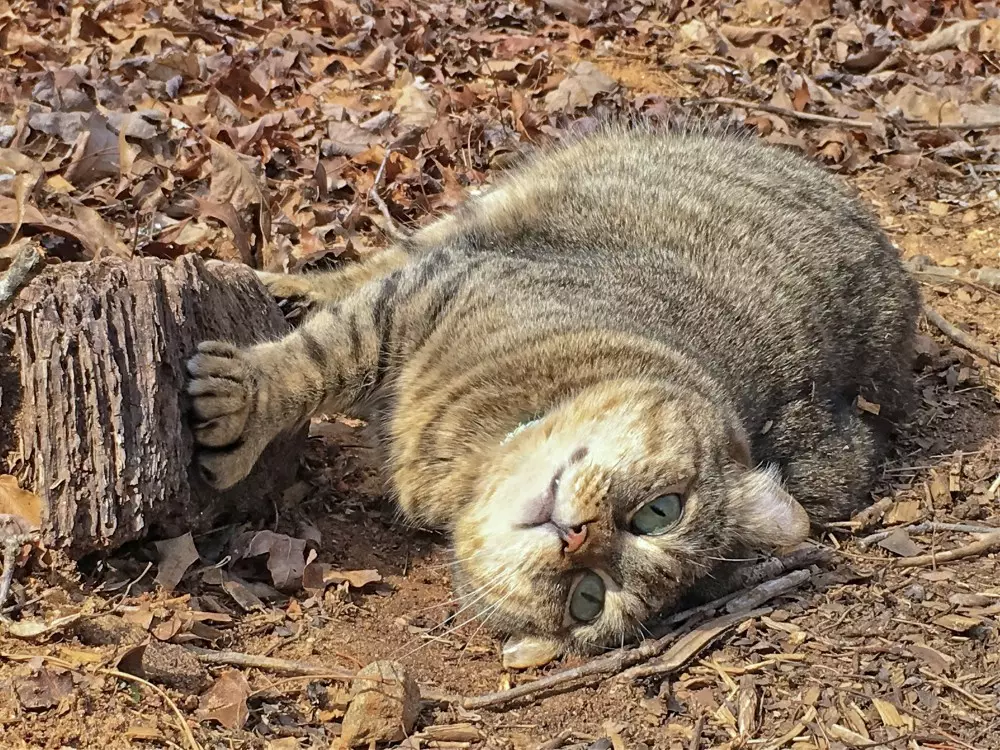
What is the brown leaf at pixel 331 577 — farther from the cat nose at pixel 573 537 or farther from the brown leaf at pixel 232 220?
the brown leaf at pixel 232 220

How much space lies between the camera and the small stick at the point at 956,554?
3533 mm

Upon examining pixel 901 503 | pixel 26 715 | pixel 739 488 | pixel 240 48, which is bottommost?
pixel 901 503

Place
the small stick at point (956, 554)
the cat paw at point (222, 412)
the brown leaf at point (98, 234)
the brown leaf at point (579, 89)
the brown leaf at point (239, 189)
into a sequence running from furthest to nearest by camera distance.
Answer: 1. the brown leaf at point (579, 89)
2. the brown leaf at point (239, 189)
3. the brown leaf at point (98, 234)
4. the small stick at point (956, 554)
5. the cat paw at point (222, 412)

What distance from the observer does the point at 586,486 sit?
300 cm

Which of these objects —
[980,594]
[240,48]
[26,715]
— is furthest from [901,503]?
[240,48]

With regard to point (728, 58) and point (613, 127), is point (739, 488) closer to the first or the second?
point (613, 127)

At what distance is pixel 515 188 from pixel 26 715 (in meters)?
3.41

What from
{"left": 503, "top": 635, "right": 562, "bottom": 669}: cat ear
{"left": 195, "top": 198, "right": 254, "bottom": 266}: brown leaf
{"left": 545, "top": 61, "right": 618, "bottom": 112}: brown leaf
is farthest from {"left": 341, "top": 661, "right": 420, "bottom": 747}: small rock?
{"left": 545, "top": 61, "right": 618, "bottom": 112}: brown leaf

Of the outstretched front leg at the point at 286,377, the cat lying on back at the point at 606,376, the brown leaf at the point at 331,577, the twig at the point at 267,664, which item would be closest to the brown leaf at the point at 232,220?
the cat lying on back at the point at 606,376

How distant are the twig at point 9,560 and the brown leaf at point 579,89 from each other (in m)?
4.84

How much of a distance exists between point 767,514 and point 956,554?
2.55 feet

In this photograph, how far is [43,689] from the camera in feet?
7.77

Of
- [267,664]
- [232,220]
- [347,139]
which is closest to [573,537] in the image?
[267,664]

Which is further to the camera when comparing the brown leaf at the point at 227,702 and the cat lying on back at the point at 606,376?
the cat lying on back at the point at 606,376
